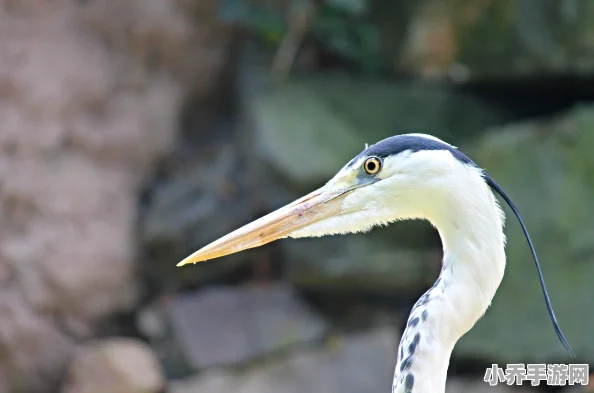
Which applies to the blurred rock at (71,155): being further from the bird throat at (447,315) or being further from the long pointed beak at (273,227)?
the bird throat at (447,315)

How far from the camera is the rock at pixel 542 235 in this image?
2891mm

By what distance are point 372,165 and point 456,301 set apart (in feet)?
0.96

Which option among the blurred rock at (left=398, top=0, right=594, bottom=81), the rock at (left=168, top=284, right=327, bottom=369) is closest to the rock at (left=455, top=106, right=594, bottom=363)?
the blurred rock at (left=398, top=0, right=594, bottom=81)

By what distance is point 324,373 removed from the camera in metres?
2.97

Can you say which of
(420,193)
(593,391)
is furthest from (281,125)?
(420,193)

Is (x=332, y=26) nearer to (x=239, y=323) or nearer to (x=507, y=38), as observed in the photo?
(x=507, y=38)

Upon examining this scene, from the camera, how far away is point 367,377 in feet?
9.86

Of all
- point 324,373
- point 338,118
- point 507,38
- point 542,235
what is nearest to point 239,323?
point 324,373

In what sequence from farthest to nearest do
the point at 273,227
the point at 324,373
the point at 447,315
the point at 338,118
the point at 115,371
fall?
the point at 338,118 < the point at 324,373 < the point at 115,371 < the point at 273,227 < the point at 447,315

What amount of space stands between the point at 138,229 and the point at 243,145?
2.00 ft

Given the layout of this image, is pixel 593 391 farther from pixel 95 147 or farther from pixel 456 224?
pixel 95 147

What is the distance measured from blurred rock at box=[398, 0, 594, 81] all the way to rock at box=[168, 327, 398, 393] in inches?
47.3

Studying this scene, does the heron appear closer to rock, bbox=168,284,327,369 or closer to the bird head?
the bird head

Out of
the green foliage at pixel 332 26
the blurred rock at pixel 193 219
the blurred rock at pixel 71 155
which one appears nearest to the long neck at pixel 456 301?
the blurred rock at pixel 193 219
